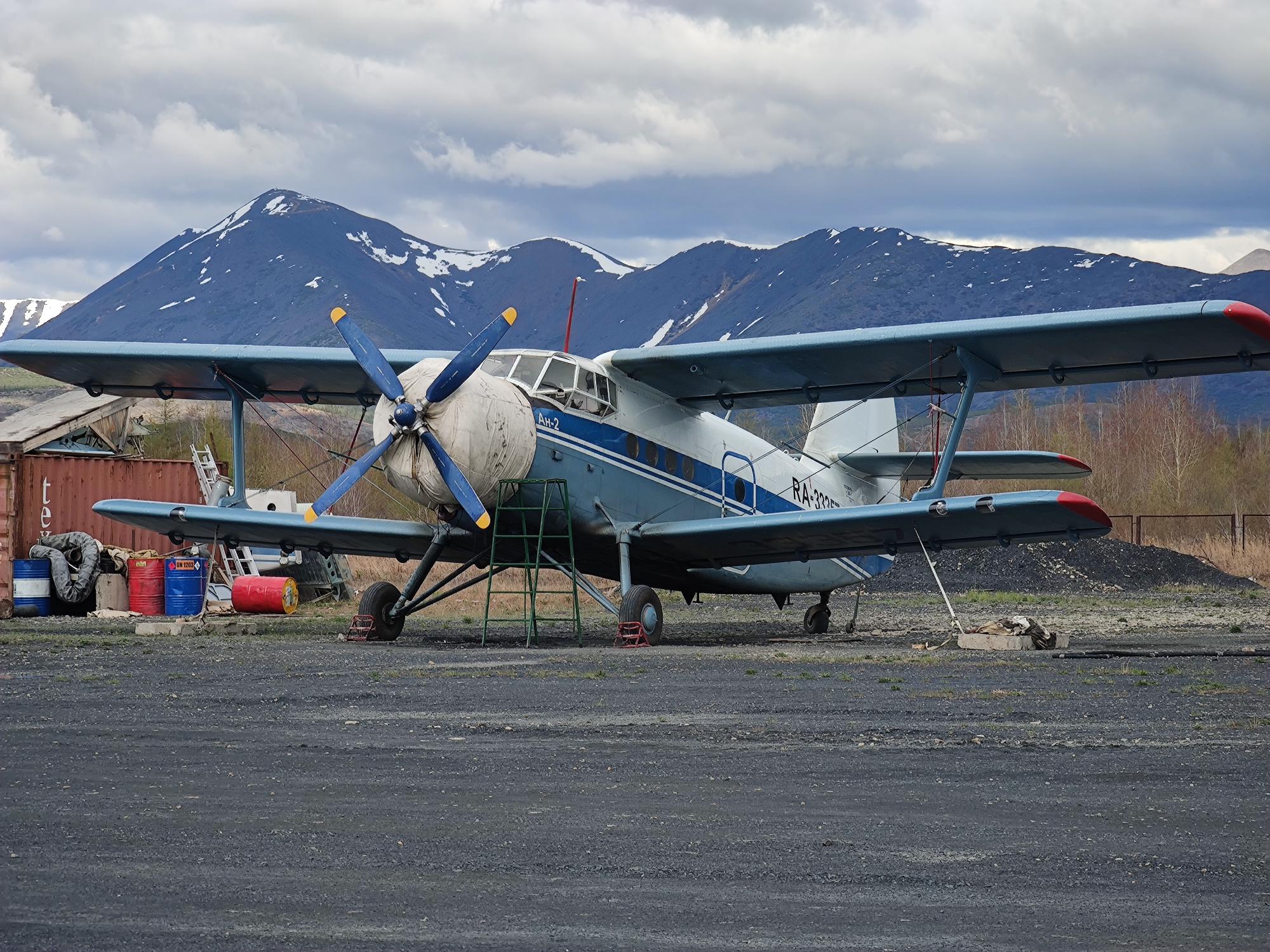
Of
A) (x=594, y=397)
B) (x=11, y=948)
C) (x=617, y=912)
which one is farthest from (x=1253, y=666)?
(x=11, y=948)

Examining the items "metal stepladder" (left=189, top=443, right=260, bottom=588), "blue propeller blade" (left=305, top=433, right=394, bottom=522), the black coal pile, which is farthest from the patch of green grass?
the black coal pile

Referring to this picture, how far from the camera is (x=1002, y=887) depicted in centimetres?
520

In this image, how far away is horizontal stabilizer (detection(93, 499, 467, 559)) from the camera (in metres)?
19.0

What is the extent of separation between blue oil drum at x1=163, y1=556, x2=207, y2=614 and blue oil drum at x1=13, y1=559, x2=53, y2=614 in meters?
2.45

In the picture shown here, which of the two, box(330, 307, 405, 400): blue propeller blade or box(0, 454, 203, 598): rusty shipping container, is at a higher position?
box(330, 307, 405, 400): blue propeller blade

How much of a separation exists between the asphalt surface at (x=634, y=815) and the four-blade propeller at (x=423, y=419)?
13.3 ft

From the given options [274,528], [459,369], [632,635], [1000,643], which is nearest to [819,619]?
[632,635]

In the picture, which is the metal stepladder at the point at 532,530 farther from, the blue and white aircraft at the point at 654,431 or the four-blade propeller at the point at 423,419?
the four-blade propeller at the point at 423,419

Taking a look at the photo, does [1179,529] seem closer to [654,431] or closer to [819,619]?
[819,619]

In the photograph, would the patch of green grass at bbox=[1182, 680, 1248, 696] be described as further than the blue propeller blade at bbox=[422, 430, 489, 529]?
No

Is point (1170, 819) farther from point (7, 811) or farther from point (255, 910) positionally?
point (7, 811)

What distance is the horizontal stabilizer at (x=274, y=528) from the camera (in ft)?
62.2

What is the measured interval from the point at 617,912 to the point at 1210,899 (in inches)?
80.1

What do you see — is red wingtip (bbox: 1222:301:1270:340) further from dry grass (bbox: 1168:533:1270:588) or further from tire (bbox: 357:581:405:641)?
dry grass (bbox: 1168:533:1270:588)
